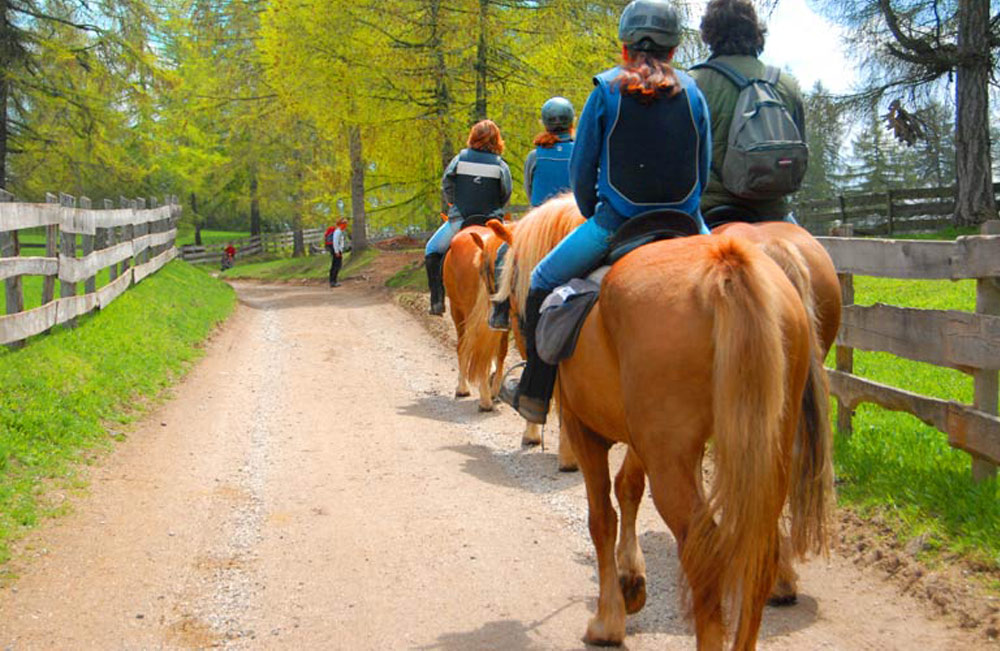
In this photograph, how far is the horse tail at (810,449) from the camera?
13.2 feet

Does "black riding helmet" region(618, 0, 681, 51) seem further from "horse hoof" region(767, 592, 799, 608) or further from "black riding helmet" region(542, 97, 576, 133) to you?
"black riding helmet" region(542, 97, 576, 133)

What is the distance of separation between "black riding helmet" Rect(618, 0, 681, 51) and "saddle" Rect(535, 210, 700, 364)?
0.72 metres

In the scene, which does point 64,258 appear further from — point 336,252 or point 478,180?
point 336,252

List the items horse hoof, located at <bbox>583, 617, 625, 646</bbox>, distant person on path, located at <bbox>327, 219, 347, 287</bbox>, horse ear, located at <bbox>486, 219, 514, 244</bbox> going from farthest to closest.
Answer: distant person on path, located at <bbox>327, 219, 347, 287</bbox> < horse ear, located at <bbox>486, 219, 514, 244</bbox> < horse hoof, located at <bbox>583, 617, 625, 646</bbox>

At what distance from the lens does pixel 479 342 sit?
8.34 meters

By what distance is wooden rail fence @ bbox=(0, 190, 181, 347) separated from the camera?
911 cm

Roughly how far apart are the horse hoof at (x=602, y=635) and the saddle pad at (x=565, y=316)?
1.21 metres

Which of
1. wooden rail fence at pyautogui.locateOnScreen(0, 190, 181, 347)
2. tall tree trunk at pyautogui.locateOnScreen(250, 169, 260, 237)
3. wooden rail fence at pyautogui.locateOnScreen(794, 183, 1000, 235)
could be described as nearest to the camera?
wooden rail fence at pyautogui.locateOnScreen(0, 190, 181, 347)

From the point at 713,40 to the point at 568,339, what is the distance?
2182 mm

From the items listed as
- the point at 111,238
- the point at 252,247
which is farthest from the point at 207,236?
the point at 111,238

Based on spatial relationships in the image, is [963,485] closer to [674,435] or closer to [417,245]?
[674,435]

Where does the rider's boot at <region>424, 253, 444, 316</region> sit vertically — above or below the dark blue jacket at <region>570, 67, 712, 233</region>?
below

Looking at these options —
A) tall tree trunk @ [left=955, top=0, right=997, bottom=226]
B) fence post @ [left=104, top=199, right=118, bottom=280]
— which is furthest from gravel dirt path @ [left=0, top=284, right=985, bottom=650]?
tall tree trunk @ [left=955, top=0, right=997, bottom=226]

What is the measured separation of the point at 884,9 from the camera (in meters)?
24.4
